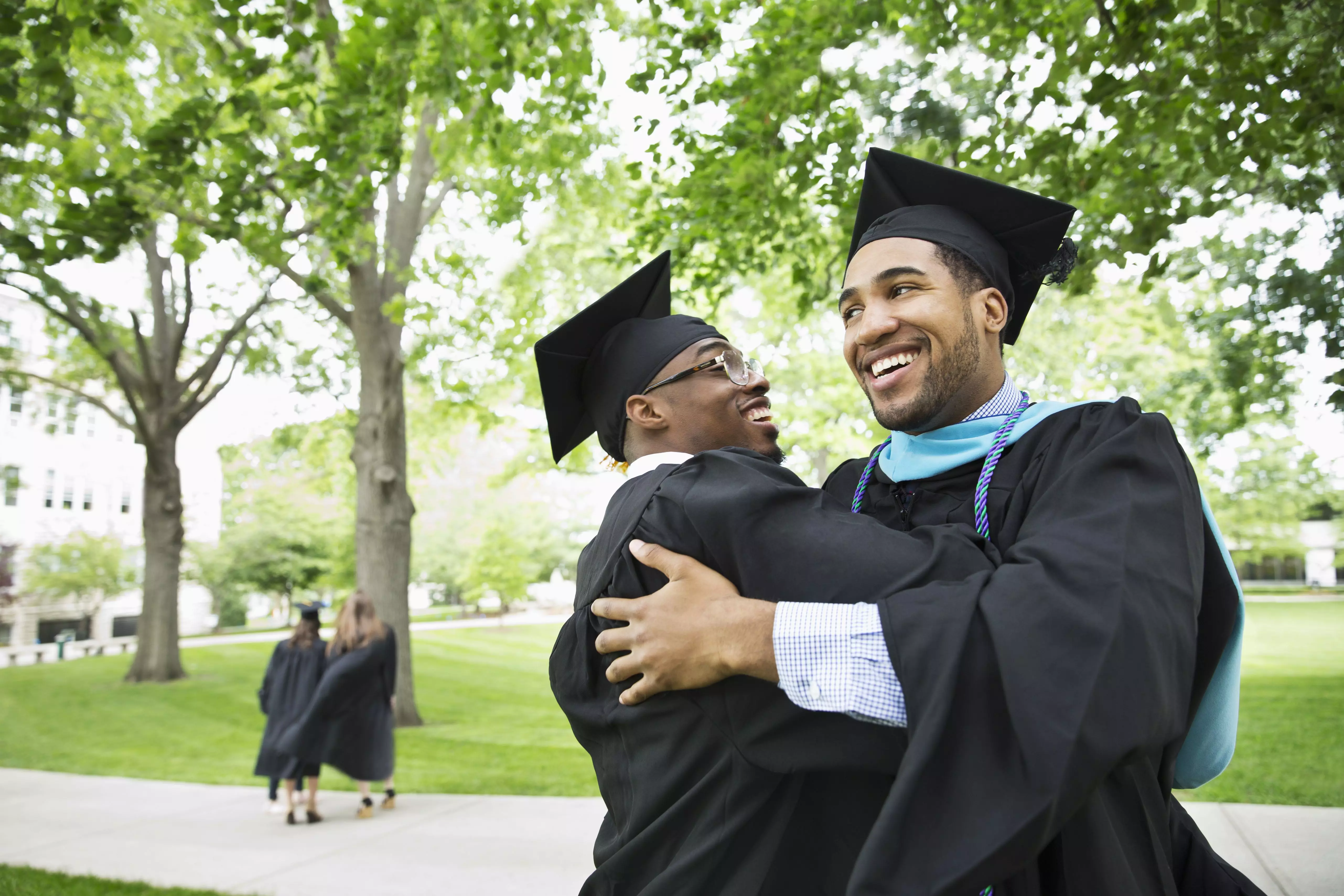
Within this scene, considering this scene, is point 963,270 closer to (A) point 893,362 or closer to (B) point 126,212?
(A) point 893,362

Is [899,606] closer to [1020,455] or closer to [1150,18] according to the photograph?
[1020,455]

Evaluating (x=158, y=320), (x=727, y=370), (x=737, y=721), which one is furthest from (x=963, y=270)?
(x=158, y=320)

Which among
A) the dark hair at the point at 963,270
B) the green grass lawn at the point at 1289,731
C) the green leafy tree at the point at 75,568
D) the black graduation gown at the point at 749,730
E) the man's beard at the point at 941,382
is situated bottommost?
the green grass lawn at the point at 1289,731

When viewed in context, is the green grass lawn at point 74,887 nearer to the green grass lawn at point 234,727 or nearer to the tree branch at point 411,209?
the green grass lawn at point 234,727

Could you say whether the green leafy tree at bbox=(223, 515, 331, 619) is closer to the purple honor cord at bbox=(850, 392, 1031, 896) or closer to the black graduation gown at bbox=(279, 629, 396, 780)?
the black graduation gown at bbox=(279, 629, 396, 780)

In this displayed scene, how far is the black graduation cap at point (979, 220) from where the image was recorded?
2.25m

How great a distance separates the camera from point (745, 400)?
270 cm

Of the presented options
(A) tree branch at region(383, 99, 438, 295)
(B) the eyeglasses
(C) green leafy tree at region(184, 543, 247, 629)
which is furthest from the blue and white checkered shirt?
(C) green leafy tree at region(184, 543, 247, 629)

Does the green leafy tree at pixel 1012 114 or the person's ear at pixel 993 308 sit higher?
the green leafy tree at pixel 1012 114

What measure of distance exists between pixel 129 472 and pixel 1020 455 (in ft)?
170

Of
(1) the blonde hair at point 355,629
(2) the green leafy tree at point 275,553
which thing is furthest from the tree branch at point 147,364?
(2) the green leafy tree at point 275,553

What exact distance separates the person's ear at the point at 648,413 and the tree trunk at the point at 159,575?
64.6ft

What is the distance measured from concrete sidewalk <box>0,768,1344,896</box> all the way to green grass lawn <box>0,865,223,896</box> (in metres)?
0.20

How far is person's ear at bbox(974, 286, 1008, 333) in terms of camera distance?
7.25 ft
